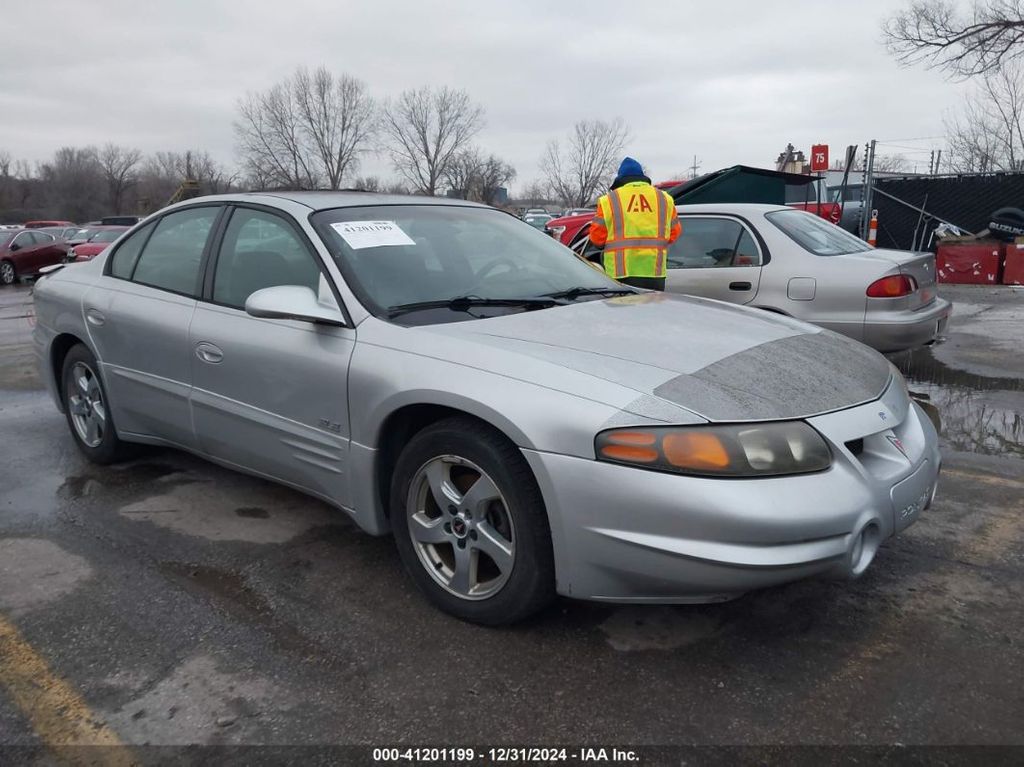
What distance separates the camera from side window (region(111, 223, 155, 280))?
4172mm

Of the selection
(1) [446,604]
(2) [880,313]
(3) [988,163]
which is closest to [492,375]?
(1) [446,604]

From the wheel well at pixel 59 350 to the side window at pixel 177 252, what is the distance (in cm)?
71

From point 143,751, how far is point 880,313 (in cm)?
523

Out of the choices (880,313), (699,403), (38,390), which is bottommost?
(38,390)

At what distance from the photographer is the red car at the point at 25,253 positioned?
19906 mm

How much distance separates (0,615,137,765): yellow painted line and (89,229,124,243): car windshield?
816 inches

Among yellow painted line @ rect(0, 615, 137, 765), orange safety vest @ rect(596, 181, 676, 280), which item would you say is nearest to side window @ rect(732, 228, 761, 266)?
orange safety vest @ rect(596, 181, 676, 280)

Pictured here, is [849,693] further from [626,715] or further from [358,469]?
[358,469]

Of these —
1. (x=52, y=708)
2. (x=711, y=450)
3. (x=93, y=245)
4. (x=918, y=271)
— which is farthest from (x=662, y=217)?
(x=93, y=245)

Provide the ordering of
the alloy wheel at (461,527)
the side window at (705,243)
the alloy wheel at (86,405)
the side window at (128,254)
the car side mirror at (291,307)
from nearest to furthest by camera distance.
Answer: the alloy wheel at (461,527) < the car side mirror at (291,307) < the side window at (128,254) < the alloy wheel at (86,405) < the side window at (705,243)

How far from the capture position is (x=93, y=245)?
19.8 m

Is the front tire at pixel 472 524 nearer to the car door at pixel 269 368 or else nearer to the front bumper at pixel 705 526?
the front bumper at pixel 705 526

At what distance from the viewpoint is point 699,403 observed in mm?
2326

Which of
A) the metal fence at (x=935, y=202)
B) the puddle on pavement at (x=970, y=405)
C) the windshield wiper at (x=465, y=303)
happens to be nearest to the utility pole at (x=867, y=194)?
the metal fence at (x=935, y=202)
